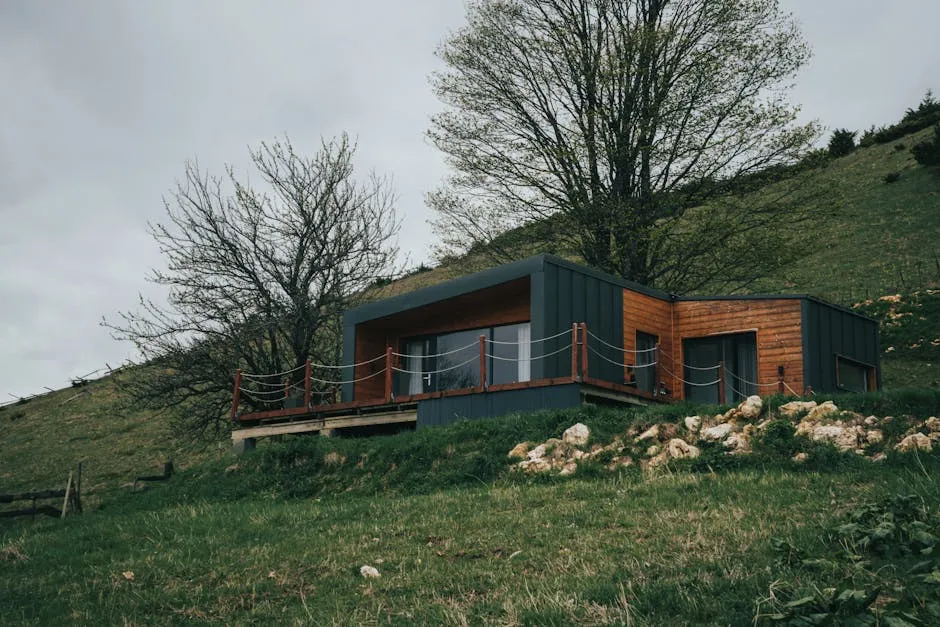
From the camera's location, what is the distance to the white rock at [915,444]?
11.5 m

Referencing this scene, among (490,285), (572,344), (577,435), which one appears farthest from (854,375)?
(577,435)

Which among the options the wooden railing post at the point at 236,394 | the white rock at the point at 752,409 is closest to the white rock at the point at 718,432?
the white rock at the point at 752,409

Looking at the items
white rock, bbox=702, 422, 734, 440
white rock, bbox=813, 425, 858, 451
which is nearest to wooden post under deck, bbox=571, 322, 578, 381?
white rock, bbox=702, 422, 734, 440

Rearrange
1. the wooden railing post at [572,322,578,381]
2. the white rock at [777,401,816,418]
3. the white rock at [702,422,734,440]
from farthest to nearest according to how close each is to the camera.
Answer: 1. the wooden railing post at [572,322,578,381]
2. the white rock at [777,401,816,418]
3. the white rock at [702,422,734,440]

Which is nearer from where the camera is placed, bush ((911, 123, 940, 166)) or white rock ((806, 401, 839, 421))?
white rock ((806, 401, 839, 421))

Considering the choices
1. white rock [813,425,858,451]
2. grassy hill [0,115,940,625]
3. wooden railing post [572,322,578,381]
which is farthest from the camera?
wooden railing post [572,322,578,381]

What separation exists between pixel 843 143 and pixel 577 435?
195 feet

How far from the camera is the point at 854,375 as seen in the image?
2428 cm

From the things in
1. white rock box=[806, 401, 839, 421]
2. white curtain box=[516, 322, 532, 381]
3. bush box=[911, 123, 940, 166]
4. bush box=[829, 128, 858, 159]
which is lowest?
white rock box=[806, 401, 839, 421]

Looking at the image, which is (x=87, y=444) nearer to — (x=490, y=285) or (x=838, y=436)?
(x=490, y=285)

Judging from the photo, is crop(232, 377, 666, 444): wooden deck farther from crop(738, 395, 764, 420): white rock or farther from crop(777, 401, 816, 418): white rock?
crop(777, 401, 816, 418): white rock

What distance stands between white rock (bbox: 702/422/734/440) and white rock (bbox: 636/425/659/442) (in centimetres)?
80

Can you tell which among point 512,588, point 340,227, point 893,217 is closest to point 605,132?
point 340,227

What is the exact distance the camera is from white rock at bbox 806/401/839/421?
13.3 meters
